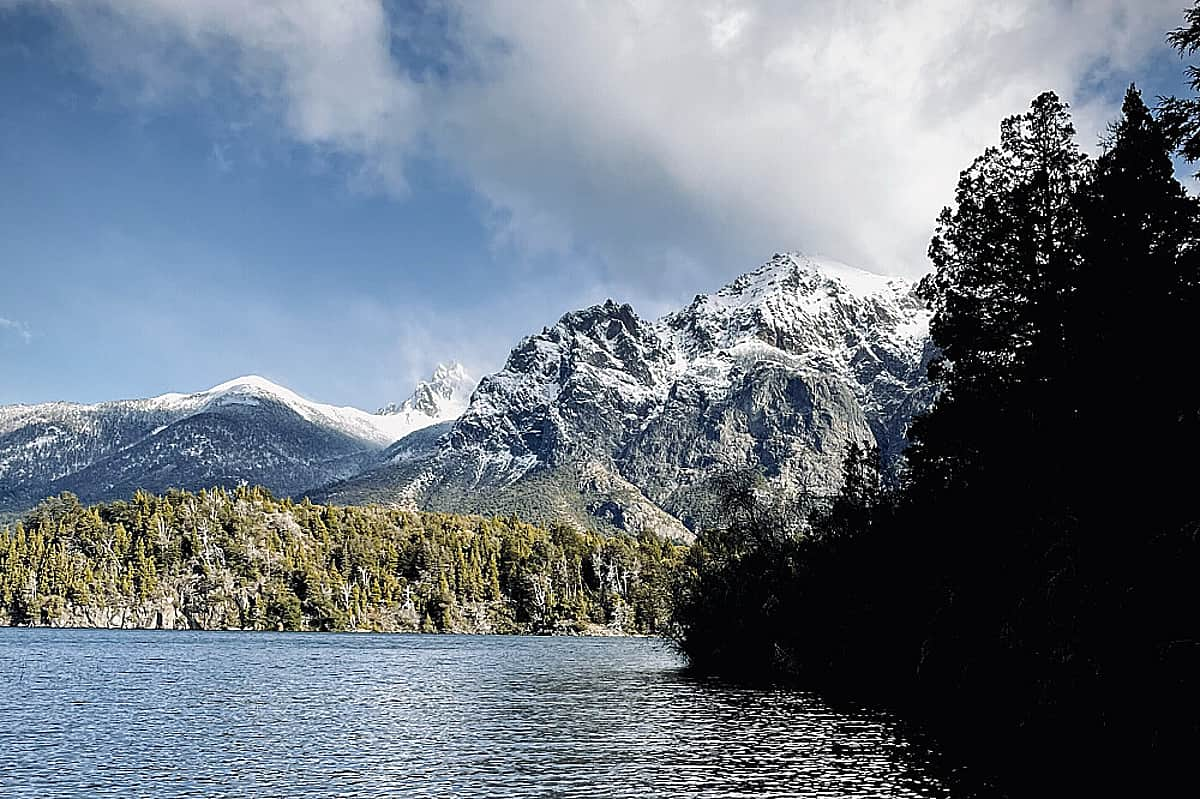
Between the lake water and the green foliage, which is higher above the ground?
the green foliage

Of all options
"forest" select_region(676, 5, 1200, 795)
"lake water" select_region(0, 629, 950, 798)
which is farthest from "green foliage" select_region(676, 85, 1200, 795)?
"lake water" select_region(0, 629, 950, 798)

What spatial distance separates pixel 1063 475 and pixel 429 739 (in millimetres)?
29082

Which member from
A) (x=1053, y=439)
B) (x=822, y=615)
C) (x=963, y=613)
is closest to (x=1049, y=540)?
(x=1053, y=439)

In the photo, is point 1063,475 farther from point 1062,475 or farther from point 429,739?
point 429,739

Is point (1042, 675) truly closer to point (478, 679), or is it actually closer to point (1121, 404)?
point (1121, 404)

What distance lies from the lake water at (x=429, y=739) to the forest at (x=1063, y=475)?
5.20 metres

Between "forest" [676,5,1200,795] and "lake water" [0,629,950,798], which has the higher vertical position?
"forest" [676,5,1200,795]

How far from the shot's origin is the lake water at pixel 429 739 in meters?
34.8

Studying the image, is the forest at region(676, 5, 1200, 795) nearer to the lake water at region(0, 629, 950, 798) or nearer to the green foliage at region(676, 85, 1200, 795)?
the green foliage at region(676, 85, 1200, 795)

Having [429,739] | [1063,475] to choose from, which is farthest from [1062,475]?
[429,739]

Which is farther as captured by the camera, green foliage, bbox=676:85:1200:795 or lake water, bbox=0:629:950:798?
lake water, bbox=0:629:950:798

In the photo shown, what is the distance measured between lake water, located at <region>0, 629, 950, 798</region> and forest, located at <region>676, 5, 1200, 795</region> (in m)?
5.20

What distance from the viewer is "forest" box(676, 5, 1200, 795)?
3112cm

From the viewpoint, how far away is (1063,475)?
3541 centimetres
